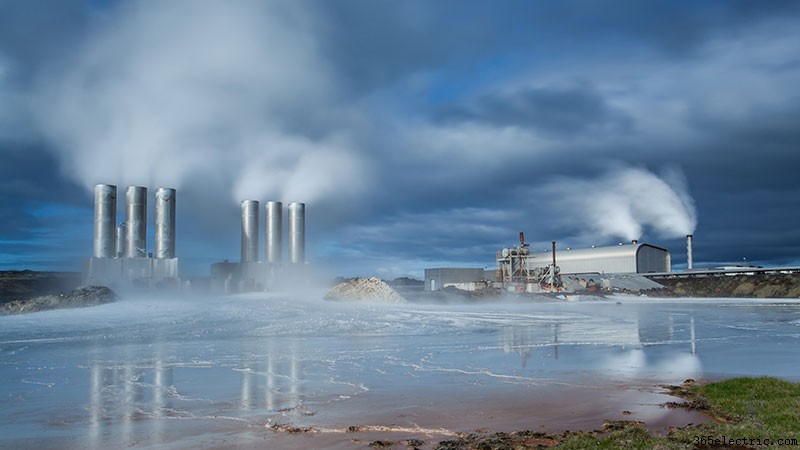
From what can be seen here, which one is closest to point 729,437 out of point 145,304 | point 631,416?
point 631,416

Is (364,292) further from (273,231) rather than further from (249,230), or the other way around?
(249,230)

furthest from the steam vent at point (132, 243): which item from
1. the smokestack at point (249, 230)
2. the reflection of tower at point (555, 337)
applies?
the reflection of tower at point (555, 337)

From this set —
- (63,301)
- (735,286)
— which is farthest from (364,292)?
(735,286)

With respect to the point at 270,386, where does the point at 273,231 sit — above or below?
above

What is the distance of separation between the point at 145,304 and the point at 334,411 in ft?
121

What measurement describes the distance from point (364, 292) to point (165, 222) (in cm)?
1842

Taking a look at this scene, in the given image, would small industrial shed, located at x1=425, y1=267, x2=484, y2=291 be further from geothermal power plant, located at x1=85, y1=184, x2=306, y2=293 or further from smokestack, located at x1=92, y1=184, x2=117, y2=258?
smokestack, located at x1=92, y1=184, x2=117, y2=258

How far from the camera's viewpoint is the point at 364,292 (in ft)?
175

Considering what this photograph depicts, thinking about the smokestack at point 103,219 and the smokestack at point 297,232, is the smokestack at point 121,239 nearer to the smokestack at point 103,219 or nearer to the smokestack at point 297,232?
the smokestack at point 103,219

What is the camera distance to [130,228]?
163 ft

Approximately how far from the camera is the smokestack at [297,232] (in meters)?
59.8

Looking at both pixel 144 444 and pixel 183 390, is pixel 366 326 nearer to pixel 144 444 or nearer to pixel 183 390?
pixel 183 390

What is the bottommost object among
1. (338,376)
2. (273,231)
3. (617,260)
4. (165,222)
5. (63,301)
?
(338,376)

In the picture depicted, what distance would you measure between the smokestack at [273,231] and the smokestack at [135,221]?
12.2m
